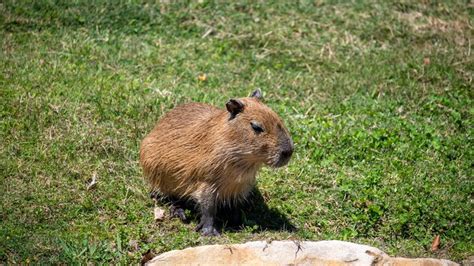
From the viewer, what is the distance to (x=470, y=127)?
25.4 ft

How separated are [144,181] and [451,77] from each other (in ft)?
12.7

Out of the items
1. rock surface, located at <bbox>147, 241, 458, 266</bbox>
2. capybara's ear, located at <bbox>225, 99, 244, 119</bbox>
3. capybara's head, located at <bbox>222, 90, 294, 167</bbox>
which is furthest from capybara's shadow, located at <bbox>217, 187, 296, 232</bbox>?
capybara's ear, located at <bbox>225, 99, 244, 119</bbox>

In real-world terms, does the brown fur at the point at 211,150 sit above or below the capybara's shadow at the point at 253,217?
above

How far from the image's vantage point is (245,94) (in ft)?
26.1

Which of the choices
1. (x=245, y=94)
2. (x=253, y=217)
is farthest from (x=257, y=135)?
(x=245, y=94)

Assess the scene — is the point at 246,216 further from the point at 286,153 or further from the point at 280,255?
the point at 280,255

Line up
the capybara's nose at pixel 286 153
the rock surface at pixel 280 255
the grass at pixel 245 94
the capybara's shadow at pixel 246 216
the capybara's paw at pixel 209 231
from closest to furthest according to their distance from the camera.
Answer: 1. the rock surface at pixel 280 255
2. the capybara's nose at pixel 286 153
3. the capybara's paw at pixel 209 231
4. the grass at pixel 245 94
5. the capybara's shadow at pixel 246 216

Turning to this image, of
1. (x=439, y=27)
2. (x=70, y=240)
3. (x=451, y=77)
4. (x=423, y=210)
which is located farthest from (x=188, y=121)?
(x=439, y=27)

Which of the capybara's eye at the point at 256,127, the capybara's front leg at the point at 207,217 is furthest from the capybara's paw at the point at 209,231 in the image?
the capybara's eye at the point at 256,127

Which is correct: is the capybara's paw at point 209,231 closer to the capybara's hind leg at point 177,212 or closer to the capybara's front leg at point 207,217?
the capybara's front leg at point 207,217

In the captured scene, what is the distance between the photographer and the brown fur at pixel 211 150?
5.77 metres

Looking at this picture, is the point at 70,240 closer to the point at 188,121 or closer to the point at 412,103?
the point at 188,121

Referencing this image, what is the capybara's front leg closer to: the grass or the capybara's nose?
the grass

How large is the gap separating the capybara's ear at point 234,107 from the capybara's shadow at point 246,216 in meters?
0.86
